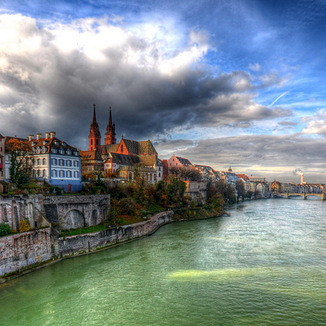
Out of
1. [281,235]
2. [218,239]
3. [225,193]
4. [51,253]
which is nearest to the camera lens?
[51,253]

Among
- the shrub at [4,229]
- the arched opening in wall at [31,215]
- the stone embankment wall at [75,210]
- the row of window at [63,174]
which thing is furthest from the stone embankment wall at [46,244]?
the row of window at [63,174]

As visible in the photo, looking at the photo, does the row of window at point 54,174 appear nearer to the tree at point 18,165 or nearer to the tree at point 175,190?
the tree at point 18,165

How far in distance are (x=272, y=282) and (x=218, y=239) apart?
543 inches

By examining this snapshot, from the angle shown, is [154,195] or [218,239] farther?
[154,195]

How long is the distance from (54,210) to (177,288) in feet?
49.6

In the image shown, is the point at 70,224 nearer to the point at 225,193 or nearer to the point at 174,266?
the point at 174,266

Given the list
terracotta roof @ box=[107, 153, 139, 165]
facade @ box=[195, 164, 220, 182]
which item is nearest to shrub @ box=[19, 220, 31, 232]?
terracotta roof @ box=[107, 153, 139, 165]

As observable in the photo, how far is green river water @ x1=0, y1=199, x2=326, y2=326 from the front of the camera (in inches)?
579

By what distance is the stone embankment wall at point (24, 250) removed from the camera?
18531mm

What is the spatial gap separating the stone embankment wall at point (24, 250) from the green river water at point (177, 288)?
3.59ft

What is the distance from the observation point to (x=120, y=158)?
6112cm

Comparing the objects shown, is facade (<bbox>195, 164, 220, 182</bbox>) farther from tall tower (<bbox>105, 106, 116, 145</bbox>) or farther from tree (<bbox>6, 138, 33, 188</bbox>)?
tree (<bbox>6, 138, 33, 188</bbox>)

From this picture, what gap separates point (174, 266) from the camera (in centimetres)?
2283

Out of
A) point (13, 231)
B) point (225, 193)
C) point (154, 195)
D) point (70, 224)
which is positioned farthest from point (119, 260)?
point (225, 193)
